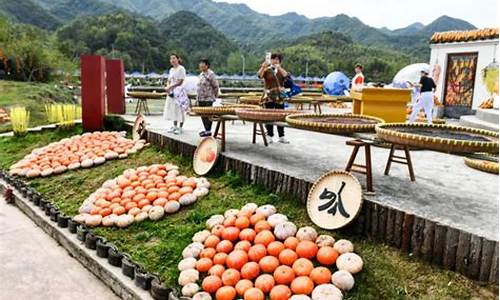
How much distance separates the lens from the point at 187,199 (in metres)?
4.98

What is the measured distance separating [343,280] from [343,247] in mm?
346

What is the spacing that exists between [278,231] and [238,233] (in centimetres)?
37

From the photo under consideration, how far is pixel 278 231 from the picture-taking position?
3.86 m

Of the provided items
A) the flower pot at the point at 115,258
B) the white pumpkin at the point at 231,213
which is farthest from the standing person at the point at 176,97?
the flower pot at the point at 115,258

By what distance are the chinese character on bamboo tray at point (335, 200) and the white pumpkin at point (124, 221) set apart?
6.42ft

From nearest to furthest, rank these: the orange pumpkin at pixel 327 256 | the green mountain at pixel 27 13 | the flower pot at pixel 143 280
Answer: the orange pumpkin at pixel 327 256, the flower pot at pixel 143 280, the green mountain at pixel 27 13

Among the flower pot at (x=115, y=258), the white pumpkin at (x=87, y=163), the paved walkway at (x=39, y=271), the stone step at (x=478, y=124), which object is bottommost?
the paved walkway at (x=39, y=271)

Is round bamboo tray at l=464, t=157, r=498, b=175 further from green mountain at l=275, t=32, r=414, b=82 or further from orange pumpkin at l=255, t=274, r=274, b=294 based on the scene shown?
green mountain at l=275, t=32, r=414, b=82

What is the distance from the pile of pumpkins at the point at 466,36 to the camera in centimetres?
1294

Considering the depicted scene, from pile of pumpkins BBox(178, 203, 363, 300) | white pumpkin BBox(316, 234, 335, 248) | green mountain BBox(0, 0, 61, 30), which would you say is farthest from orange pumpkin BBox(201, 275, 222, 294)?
green mountain BBox(0, 0, 61, 30)

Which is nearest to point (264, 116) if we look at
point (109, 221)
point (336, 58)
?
point (109, 221)

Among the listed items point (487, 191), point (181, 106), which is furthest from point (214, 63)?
point (487, 191)

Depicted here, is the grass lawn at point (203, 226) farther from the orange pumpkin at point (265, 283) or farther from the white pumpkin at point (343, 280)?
the orange pumpkin at point (265, 283)

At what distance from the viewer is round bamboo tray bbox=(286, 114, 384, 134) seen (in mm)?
4113
